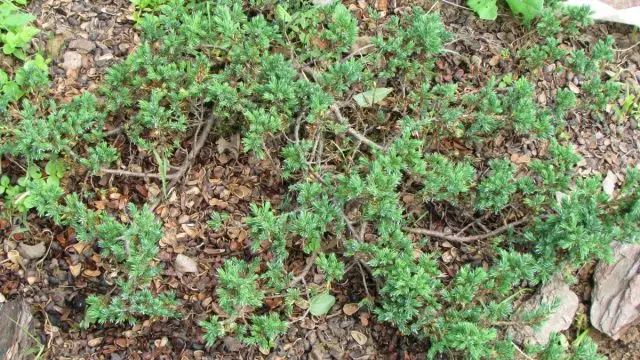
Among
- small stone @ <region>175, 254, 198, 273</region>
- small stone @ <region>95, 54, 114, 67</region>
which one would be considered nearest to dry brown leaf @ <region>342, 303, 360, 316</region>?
small stone @ <region>175, 254, 198, 273</region>

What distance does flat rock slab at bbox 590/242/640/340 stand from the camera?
3465 mm

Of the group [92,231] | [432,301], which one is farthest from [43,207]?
[432,301]

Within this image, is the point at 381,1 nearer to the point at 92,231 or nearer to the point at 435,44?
the point at 435,44

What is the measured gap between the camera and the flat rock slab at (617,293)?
3.46m

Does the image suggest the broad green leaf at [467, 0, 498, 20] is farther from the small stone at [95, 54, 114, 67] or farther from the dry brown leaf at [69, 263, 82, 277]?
the dry brown leaf at [69, 263, 82, 277]

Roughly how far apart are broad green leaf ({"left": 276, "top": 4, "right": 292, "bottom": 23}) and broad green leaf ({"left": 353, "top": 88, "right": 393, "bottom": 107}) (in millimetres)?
551

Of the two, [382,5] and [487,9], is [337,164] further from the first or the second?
[487,9]

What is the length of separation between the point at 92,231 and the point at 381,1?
2063mm

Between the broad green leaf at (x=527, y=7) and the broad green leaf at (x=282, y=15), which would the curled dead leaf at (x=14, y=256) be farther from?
the broad green leaf at (x=527, y=7)

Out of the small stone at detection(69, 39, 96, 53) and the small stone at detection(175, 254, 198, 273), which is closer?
the small stone at detection(175, 254, 198, 273)

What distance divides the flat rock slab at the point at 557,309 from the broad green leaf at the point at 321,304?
3.02 ft

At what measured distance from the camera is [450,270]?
11.5ft

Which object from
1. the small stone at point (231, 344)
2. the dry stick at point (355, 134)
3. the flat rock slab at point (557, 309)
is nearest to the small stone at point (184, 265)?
the small stone at point (231, 344)

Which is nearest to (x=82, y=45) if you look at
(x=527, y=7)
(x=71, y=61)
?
(x=71, y=61)
